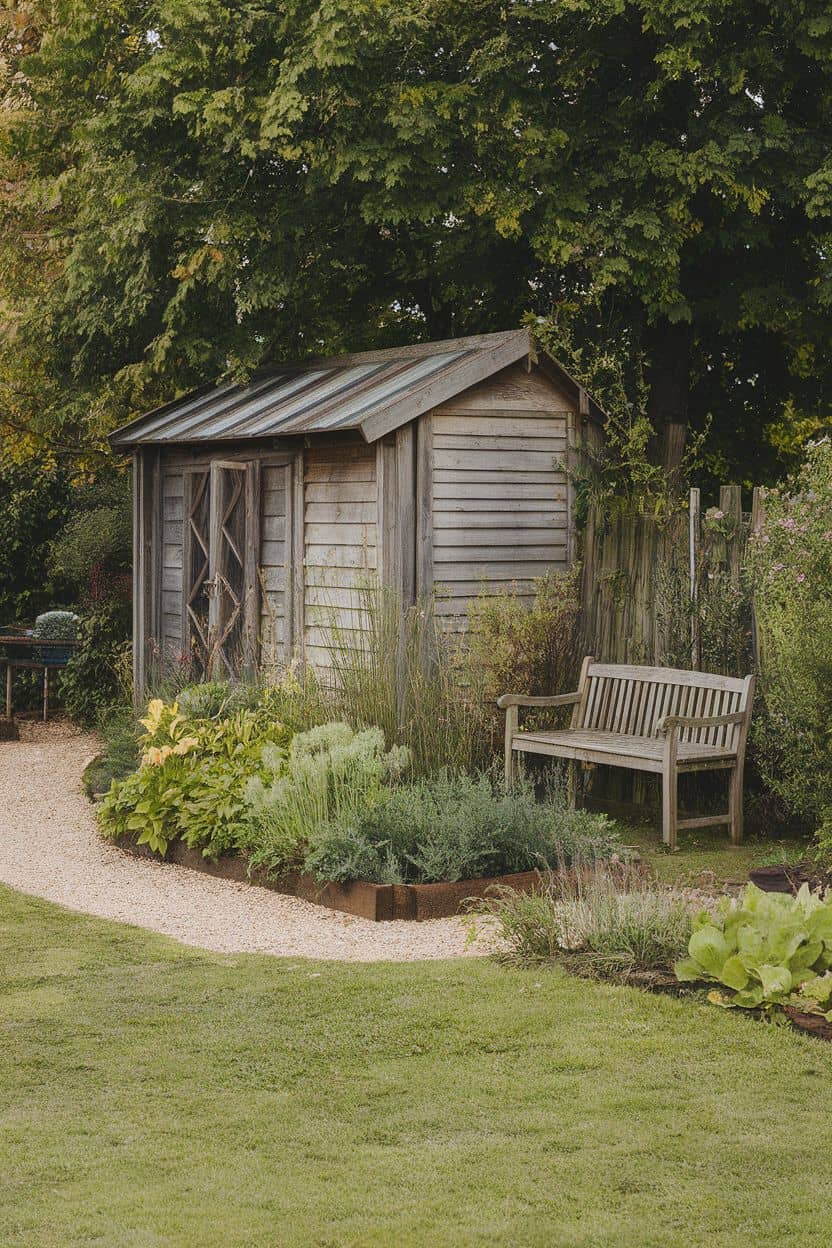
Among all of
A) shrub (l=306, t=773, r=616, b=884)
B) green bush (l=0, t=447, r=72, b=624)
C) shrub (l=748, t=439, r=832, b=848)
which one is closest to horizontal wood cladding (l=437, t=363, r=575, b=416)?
shrub (l=748, t=439, r=832, b=848)

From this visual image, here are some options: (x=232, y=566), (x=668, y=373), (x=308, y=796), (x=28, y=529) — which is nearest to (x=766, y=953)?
(x=308, y=796)

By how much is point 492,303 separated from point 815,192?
4.36 meters

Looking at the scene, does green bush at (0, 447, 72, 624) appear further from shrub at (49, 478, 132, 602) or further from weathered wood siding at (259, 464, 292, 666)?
weathered wood siding at (259, 464, 292, 666)

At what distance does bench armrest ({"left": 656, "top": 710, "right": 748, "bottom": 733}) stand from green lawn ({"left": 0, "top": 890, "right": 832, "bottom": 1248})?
2.89 metres

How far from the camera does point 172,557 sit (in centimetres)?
1316

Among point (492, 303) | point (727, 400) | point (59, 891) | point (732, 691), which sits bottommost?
point (59, 891)

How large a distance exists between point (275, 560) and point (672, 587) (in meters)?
3.09

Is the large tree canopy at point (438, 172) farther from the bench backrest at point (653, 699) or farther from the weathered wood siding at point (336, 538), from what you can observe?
the bench backrest at point (653, 699)

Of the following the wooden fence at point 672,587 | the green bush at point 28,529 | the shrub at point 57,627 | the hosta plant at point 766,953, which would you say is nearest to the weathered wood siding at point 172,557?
the shrub at point 57,627

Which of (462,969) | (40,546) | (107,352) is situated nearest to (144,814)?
(462,969)

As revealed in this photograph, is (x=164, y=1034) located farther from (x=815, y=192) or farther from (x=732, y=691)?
(x=815, y=192)

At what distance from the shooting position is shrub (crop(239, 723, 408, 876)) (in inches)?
314

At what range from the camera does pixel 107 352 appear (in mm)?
14188

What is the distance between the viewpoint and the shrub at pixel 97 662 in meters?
14.8
